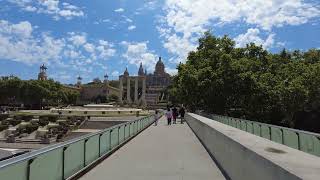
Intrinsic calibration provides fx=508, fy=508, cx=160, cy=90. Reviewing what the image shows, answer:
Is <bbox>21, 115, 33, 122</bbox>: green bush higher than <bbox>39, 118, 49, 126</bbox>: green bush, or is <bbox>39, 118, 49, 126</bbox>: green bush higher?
<bbox>21, 115, 33, 122</bbox>: green bush

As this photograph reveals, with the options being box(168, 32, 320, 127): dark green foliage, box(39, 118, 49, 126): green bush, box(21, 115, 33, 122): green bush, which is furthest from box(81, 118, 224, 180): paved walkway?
box(21, 115, 33, 122): green bush

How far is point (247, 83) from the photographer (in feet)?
160

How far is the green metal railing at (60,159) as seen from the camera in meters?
7.73

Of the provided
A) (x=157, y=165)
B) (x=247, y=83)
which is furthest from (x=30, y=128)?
(x=157, y=165)

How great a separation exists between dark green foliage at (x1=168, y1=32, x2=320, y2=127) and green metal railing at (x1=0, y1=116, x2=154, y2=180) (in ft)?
105

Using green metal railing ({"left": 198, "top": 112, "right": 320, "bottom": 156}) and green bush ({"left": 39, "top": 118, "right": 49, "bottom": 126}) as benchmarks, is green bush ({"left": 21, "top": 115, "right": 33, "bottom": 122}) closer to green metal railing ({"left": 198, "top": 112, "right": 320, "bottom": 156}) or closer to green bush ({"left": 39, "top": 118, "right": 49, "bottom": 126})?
green bush ({"left": 39, "top": 118, "right": 49, "bottom": 126})

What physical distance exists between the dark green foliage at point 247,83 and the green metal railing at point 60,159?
105 feet

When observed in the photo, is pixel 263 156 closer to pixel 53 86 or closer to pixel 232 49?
pixel 232 49

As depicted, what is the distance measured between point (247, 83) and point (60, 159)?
39759mm

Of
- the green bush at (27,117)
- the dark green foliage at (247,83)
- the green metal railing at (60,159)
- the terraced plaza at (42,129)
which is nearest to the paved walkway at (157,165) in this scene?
the green metal railing at (60,159)

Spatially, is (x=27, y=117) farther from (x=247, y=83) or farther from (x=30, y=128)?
(x=247, y=83)

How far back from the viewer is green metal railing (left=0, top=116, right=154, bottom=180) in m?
7.73

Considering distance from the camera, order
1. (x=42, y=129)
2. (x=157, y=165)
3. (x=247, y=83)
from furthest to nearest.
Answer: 1. (x=42, y=129)
2. (x=247, y=83)
3. (x=157, y=165)

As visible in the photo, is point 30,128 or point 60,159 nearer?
point 60,159
